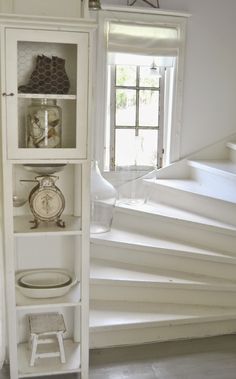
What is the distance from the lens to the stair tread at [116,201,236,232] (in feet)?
10.8

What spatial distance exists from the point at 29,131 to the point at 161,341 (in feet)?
5.20

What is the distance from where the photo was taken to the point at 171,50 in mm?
3938

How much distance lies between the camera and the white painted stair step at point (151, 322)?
8.98 ft

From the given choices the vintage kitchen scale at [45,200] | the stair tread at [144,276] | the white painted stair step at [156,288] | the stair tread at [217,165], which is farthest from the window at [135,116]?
the vintage kitchen scale at [45,200]

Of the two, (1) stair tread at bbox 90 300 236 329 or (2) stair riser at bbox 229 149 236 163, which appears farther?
(2) stair riser at bbox 229 149 236 163

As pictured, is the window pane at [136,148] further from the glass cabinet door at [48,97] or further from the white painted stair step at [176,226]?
the glass cabinet door at [48,97]

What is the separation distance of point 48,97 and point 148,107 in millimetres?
2205

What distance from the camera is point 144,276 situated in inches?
119

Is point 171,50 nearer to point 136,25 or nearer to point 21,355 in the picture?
point 136,25

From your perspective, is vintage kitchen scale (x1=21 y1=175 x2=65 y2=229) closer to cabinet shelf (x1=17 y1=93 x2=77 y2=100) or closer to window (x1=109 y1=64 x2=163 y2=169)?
cabinet shelf (x1=17 y1=93 x2=77 y2=100)

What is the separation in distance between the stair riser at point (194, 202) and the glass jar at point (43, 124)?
5.51 ft

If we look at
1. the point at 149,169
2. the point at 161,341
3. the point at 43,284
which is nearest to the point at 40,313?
the point at 43,284

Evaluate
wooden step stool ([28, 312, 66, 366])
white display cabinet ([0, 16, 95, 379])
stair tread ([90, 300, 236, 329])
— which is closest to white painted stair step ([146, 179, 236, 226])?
stair tread ([90, 300, 236, 329])

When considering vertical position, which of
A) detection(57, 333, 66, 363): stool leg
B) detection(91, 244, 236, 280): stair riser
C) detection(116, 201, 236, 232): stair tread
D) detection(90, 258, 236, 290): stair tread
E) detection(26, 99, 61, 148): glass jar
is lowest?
detection(57, 333, 66, 363): stool leg
